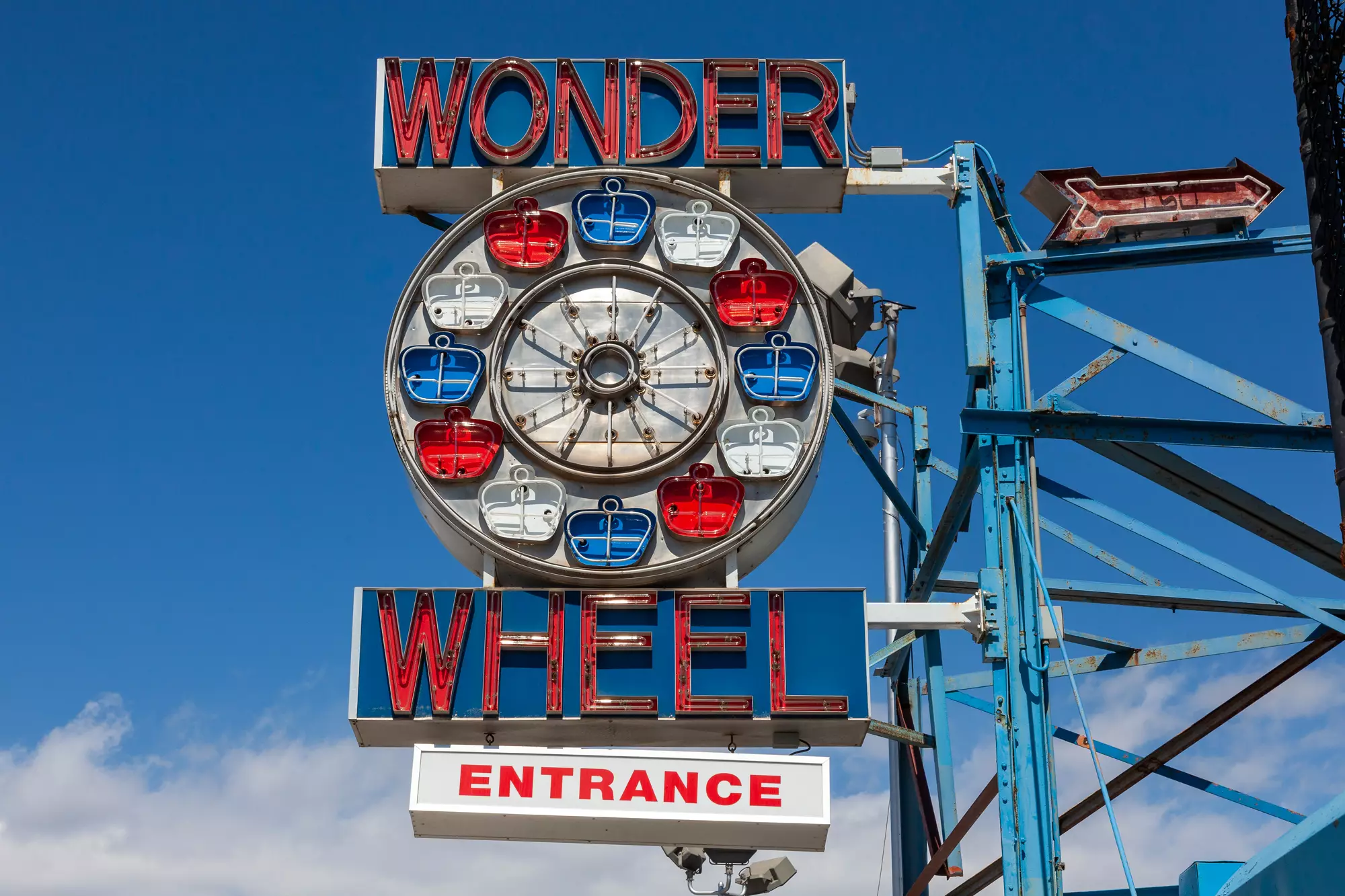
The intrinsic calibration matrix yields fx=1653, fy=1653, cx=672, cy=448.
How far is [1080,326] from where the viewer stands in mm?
20172

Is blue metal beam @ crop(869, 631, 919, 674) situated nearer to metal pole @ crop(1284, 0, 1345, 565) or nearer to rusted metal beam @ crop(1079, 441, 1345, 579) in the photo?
rusted metal beam @ crop(1079, 441, 1345, 579)

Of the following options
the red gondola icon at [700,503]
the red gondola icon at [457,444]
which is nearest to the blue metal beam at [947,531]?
the red gondola icon at [700,503]

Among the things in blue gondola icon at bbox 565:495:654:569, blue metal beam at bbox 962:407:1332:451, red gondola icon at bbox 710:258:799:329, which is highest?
red gondola icon at bbox 710:258:799:329

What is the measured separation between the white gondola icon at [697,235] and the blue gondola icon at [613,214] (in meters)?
0.29

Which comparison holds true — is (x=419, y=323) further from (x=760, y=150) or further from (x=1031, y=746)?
(x=1031, y=746)

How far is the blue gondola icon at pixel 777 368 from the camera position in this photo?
2138 centimetres

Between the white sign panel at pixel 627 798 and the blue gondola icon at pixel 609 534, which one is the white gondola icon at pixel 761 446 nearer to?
the blue gondola icon at pixel 609 534

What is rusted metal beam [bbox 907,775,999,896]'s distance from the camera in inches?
801

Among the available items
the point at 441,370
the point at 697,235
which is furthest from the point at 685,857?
the point at 697,235

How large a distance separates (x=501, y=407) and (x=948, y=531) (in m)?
6.32

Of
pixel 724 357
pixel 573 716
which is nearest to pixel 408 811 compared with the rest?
pixel 573 716

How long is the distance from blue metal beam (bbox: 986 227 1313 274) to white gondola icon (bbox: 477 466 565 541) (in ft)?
20.4

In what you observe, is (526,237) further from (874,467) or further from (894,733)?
(894,733)

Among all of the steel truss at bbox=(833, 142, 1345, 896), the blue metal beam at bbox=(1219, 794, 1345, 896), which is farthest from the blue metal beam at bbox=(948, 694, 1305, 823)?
the blue metal beam at bbox=(1219, 794, 1345, 896)
